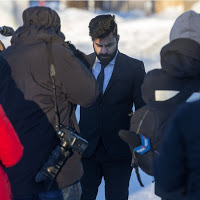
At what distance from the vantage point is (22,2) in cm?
1507

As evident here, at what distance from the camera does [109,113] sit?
143 inches

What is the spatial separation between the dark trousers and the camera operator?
0.87m

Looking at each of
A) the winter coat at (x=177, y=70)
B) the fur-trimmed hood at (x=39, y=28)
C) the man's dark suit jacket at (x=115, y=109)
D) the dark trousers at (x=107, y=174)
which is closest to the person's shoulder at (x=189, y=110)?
the winter coat at (x=177, y=70)

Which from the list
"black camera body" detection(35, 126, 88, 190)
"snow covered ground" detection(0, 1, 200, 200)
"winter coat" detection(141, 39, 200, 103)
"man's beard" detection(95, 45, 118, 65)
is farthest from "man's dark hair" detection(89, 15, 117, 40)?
"snow covered ground" detection(0, 1, 200, 200)

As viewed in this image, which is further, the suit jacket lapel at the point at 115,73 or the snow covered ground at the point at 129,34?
the snow covered ground at the point at 129,34

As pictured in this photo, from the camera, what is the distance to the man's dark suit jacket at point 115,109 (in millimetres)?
3604

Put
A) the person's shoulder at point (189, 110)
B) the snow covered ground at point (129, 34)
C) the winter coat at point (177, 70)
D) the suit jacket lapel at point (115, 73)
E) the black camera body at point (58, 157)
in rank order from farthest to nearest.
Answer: the snow covered ground at point (129, 34) < the suit jacket lapel at point (115, 73) < the black camera body at point (58, 157) < the winter coat at point (177, 70) < the person's shoulder at point (189, 110)

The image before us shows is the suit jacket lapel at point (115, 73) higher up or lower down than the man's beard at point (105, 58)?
lower down

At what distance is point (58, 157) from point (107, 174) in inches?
40.6

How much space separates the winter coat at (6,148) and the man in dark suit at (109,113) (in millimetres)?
1382

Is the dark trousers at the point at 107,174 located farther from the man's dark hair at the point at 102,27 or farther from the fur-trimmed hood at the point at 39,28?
the fur-trimmed hood at the point at 39,28

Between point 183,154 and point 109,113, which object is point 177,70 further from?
point 109,113

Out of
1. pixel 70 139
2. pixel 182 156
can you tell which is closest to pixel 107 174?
pixel 70 139

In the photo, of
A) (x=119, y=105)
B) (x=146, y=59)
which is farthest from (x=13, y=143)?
(x=146, y=59)
